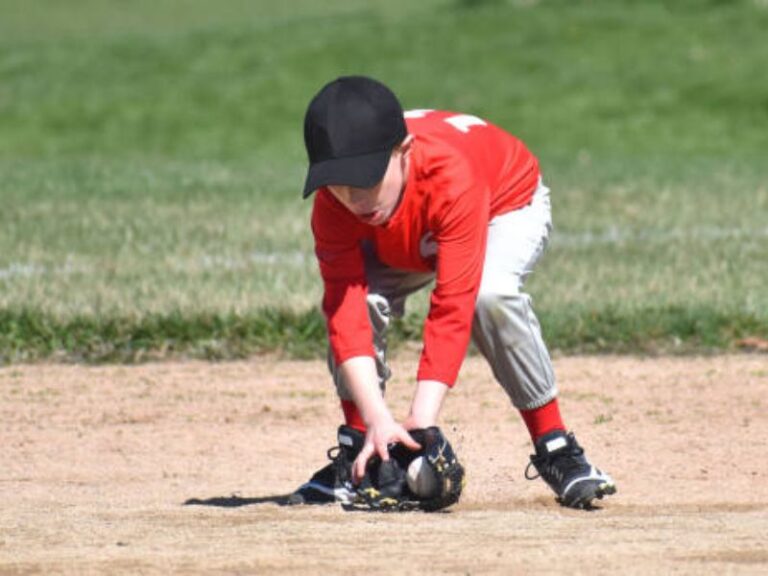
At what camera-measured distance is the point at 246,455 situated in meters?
5.98

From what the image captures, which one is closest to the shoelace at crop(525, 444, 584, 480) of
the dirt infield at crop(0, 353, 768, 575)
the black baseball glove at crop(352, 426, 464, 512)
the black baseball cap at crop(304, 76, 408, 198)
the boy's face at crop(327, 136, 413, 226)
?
the dirt infield at crop(0, 353, 768, 575)

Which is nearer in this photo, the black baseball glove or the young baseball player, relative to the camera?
the young baseball player

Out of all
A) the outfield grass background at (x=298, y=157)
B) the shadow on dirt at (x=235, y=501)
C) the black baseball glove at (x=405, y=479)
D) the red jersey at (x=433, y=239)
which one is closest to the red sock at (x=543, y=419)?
the black baseball glove at (x=405, y=479)

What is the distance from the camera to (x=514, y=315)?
4801 mm

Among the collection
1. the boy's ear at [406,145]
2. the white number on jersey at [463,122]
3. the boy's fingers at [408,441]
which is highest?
the boy's ear at [406,145]

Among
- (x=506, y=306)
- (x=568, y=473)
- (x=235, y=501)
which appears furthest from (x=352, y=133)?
(x=235, y=501)

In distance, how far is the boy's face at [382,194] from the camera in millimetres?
4488

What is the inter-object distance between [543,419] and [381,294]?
1.87ft

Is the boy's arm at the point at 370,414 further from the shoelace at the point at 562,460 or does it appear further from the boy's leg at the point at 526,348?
the shoelace at the point at 562,460

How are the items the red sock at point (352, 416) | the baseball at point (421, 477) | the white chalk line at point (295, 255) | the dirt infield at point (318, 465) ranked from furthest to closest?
the white chalk line at point (295, 255) → the red sock at point (352, 416) → the baseball at point (421, 477) → the dirt infield at point (318, 465)

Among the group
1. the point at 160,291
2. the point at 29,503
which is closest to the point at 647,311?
the point at 160,291

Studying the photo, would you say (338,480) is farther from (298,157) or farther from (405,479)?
(298,157)

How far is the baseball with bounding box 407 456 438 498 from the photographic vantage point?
4602 mm

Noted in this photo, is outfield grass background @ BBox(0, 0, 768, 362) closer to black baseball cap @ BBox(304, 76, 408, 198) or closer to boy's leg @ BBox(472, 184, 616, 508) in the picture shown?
boy's leg @ BBox(472, 184, 616, 508)
